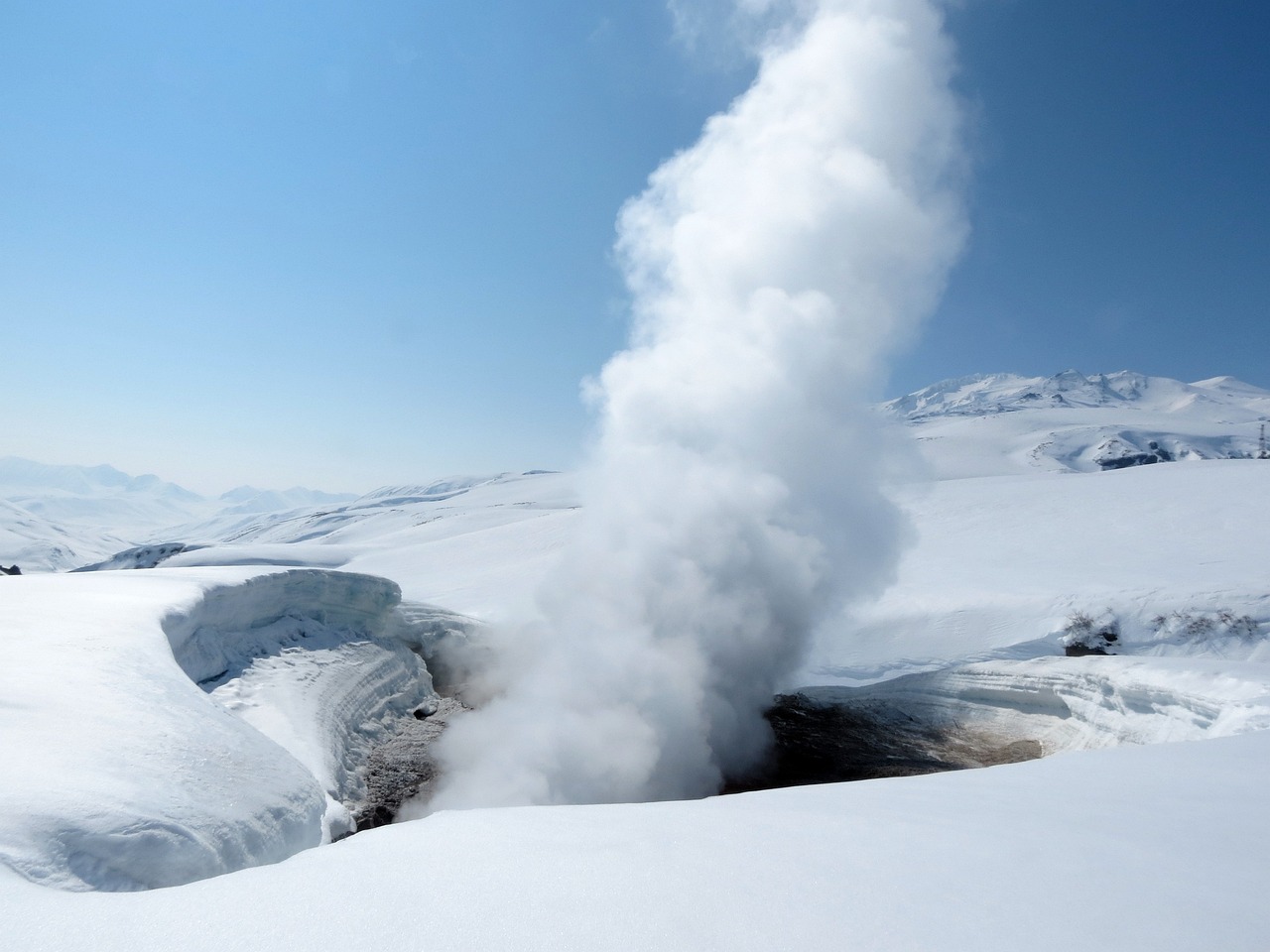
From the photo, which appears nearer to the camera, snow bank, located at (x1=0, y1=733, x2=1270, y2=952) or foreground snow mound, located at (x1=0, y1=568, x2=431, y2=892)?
snow bank, located at (x1=0, y1=733, x2=1270, y2=952)

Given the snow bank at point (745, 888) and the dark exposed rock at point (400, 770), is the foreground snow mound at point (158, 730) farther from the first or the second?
the snow bank at point (745, 888)

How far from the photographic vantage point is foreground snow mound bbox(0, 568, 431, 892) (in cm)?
379

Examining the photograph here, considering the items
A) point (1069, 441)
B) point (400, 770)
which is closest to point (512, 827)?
point (400, 770)

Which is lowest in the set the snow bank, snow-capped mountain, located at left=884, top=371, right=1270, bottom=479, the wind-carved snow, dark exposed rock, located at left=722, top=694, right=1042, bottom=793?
dark exposed rock, located at left=722, top=694, right=1042, bottom=793

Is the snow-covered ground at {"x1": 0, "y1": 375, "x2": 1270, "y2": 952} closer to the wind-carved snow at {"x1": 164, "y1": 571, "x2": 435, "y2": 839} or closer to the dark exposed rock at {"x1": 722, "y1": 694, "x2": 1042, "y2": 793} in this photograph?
the wind-carved snow at {"x1": 164, "y1": 571, "x2": 435, "y2": 839}

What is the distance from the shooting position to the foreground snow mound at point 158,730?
3785mm

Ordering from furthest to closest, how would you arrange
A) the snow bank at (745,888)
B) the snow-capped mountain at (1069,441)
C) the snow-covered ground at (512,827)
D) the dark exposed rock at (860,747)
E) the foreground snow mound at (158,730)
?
1. the snow-capped mountain at (1069,441)
2. the dark exposed rock at (860,747)
3. the foreground snow mound at (158,730)
4. the snow-covered ground at (512,827)
5. the snow bank at (745,888)

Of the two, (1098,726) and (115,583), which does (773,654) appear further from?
(115,583)

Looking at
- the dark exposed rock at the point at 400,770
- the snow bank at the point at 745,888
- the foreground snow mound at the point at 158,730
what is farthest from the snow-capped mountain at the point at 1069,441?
the snow bank at the point at 745,888

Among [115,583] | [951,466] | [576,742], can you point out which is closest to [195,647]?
[115,583]

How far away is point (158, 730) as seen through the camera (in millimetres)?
5648

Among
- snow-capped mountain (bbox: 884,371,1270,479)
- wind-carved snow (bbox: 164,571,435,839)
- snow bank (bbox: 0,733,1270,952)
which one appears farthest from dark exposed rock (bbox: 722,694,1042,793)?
snow-capped mountain (bbox: 884,371,1270,479)

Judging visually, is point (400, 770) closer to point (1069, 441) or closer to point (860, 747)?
point (860, 747)

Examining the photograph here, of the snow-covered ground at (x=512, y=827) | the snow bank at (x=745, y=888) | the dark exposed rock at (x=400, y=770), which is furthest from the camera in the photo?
the dark exposed rock at (x=400, y=770)
